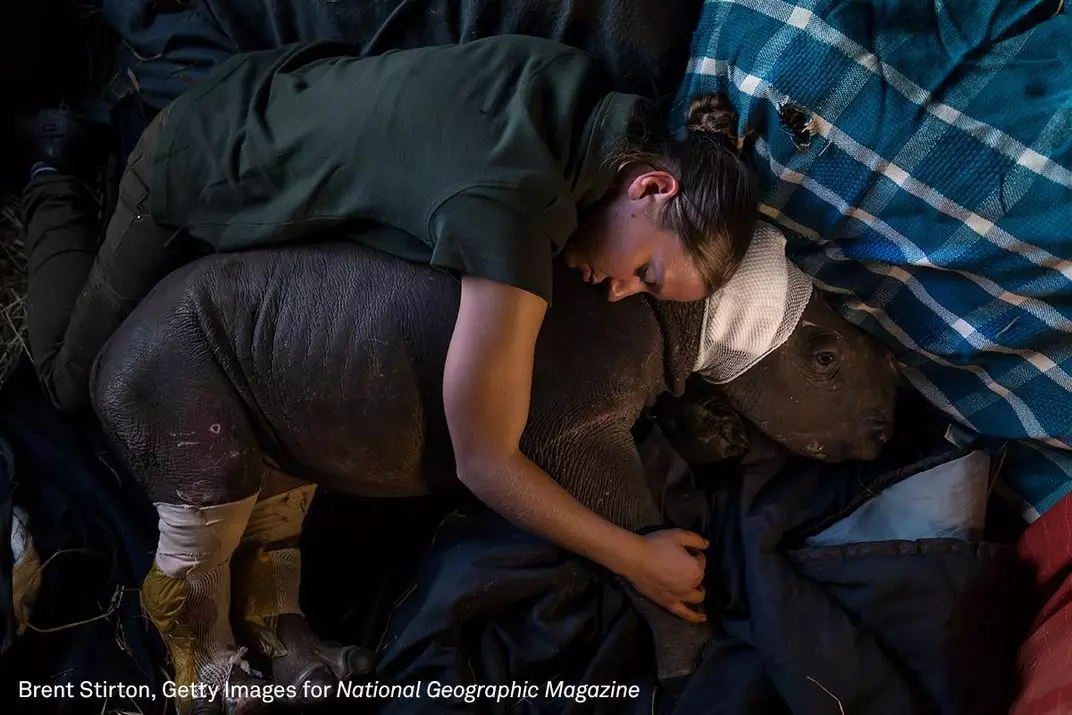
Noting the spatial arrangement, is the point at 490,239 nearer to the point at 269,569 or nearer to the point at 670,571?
the point at 670,571

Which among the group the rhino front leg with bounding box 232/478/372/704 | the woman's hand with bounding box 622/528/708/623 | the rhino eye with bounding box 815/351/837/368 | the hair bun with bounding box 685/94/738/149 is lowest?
the rhino front leg with bounding box 232/478/372/704

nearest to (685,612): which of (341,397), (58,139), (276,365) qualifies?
(341,397)

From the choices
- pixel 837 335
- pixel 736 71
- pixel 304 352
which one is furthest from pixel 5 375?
pixel 837 335

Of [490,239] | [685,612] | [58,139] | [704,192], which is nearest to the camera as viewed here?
[490,239]

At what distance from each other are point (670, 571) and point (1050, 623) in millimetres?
607

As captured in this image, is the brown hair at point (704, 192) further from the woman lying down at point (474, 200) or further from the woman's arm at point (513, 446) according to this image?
the woman's arm at point (513, 446)

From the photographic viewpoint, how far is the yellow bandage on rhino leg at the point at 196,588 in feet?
4.64

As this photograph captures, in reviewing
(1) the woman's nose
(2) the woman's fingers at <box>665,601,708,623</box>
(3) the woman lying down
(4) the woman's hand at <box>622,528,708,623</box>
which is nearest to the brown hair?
(3) the woman lying down

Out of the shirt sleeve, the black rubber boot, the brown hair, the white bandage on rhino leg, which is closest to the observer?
the shirt sleeve

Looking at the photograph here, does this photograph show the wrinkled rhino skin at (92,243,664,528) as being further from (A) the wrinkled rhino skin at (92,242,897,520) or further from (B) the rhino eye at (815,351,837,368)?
(B) the rhino eye at (815,351,837,368)

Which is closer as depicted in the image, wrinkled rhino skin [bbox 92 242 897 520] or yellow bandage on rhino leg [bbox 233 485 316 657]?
wrinkled rhino skin [bbox 92 242 897 520]

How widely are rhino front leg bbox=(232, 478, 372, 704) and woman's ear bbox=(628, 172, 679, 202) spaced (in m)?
0.81

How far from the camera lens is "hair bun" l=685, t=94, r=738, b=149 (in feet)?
4.62

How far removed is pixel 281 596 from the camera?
1.58 meters
